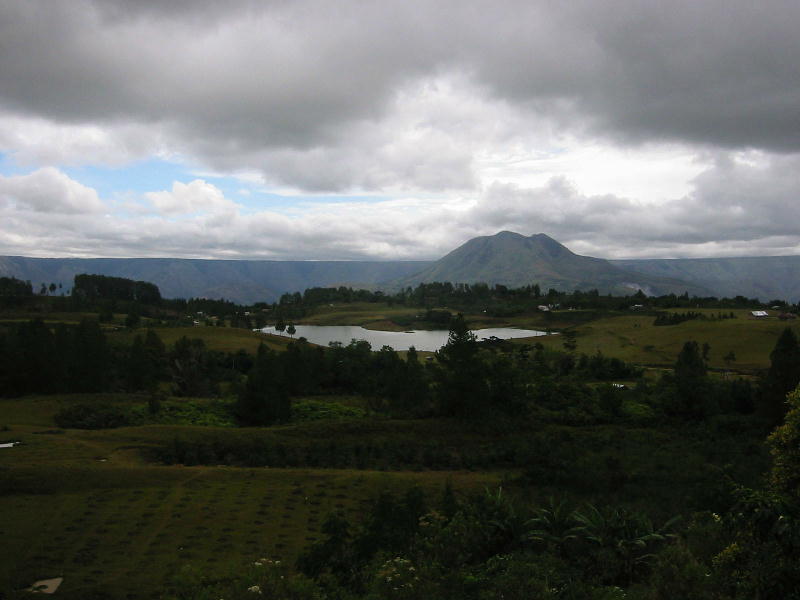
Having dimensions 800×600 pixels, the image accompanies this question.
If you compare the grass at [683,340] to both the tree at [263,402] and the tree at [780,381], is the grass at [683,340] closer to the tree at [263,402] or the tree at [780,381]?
the tree at [780,381]

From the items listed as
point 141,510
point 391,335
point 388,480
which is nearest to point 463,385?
point 388,480

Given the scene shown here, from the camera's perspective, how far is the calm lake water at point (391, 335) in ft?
474

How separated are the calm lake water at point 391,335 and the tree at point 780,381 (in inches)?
3496

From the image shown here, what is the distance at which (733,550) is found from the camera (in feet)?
29.1

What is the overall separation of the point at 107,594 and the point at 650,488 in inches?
1000

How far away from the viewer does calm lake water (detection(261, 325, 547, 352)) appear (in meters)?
145

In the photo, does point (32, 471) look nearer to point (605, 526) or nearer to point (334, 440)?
point (334, 440)

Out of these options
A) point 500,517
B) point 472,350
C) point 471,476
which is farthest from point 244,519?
point 472,350

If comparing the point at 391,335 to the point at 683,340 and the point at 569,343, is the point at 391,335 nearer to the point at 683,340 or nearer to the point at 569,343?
the point at 569,343

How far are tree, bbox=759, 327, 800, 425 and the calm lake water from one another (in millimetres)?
88796

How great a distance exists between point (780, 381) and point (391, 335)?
418ft

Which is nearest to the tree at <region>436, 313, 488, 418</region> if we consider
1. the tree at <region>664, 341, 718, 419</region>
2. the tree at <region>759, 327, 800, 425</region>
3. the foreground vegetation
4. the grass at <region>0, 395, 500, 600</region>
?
the foreground vegetation

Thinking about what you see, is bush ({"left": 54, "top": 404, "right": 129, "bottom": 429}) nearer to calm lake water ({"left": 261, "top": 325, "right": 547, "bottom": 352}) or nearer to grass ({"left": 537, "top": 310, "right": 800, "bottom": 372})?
grass ({"left": 537, "top": 310, "right": 800, "bottom": 372})

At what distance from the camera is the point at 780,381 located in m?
46.0
